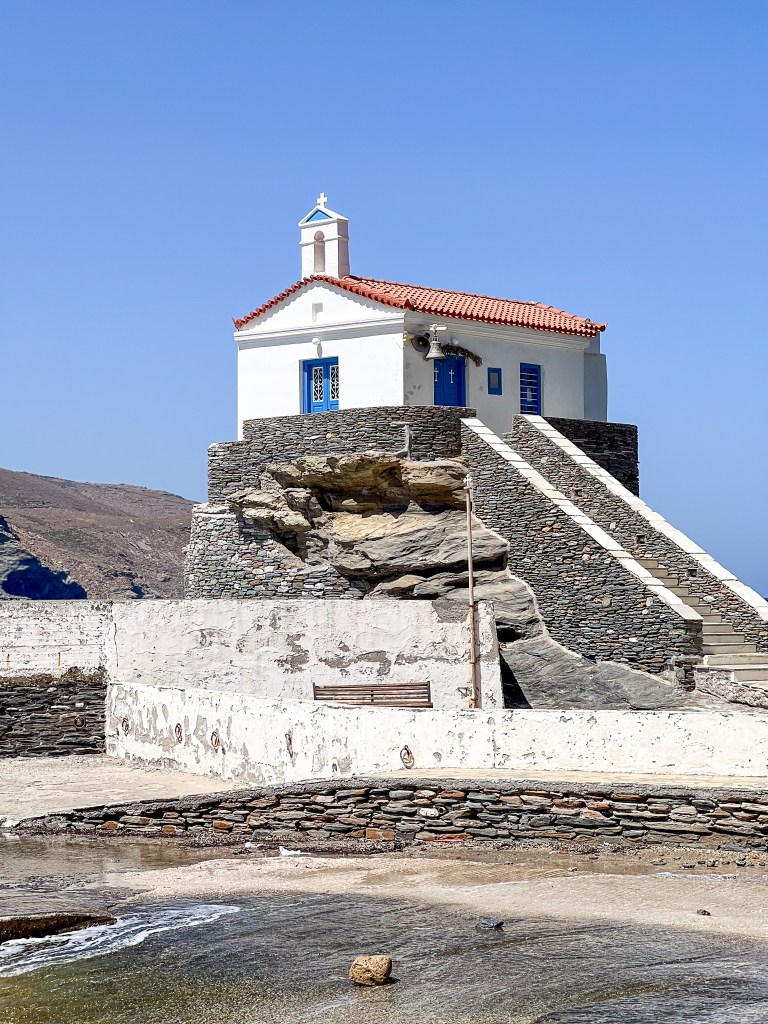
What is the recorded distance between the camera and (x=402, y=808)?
12.6 metres

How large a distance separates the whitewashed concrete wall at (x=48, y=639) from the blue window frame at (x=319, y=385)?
696cm

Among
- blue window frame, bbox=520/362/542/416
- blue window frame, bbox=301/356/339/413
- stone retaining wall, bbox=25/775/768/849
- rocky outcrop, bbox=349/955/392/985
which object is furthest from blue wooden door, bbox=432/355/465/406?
rocky outcrop, bbox=349/955/392/985

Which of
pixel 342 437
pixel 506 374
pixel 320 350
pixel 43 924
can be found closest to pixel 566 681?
pixel 342 437

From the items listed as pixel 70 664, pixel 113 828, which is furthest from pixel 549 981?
pixel 70 664

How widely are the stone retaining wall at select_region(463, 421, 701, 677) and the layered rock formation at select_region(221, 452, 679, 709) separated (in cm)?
25

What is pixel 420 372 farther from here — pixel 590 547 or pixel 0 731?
pixel 0 731

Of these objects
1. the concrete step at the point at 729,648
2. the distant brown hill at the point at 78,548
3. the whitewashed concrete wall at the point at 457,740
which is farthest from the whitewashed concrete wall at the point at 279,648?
the distant brown hill at the point at 78,548

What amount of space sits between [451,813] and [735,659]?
10.8 metres

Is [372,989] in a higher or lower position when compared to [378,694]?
lower

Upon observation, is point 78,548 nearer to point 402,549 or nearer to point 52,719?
point 402,549

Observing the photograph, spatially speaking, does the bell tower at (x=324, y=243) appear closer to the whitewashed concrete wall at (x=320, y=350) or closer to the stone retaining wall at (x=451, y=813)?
the whitewashed concrete wall at (x=320, y=350)

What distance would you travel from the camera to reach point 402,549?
2481cm

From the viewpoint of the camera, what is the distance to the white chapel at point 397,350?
26.5 metres

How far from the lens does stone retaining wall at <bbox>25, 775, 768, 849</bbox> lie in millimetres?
11516
